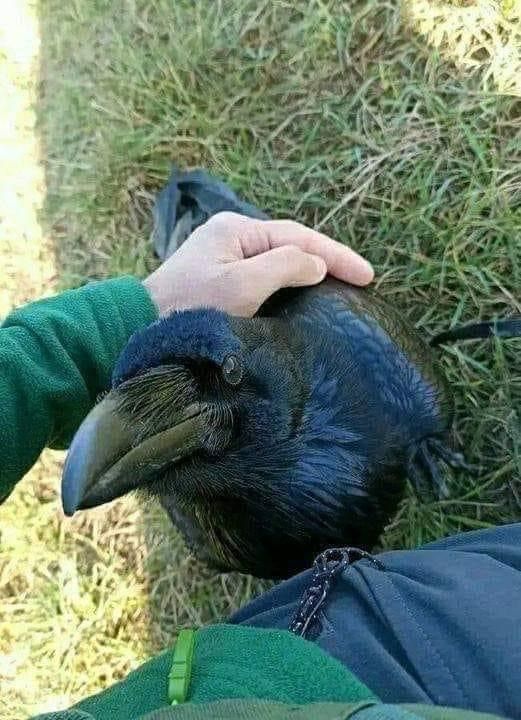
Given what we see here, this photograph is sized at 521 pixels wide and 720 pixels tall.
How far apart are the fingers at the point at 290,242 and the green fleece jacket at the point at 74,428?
0.29m

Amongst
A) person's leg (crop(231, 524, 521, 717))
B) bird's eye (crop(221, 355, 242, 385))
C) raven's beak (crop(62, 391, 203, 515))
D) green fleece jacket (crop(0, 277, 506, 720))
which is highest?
bird's eye (crop(221, 355, 242, 385))

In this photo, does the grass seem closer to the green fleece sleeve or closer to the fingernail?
the fingernail

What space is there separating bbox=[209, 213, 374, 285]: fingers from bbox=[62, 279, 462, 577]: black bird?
0.18ft

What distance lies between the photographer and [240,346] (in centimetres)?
134

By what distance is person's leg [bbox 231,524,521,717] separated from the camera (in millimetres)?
1290

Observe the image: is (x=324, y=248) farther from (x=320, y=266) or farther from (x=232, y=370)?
(x=232, y=370)

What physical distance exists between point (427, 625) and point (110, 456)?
2.03ft

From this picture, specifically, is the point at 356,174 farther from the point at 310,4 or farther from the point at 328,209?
the point at 310,4

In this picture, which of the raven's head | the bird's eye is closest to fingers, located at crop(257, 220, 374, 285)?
the raven's head

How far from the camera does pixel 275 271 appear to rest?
175 centimetres

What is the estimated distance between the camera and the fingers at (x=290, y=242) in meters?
1.90

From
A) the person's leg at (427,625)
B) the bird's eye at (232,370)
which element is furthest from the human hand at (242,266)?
the person's leg at (427,625)

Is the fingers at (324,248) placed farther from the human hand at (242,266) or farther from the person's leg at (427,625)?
the person's leg at (427,625)

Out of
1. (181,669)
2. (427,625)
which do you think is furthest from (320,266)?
(181,669)
